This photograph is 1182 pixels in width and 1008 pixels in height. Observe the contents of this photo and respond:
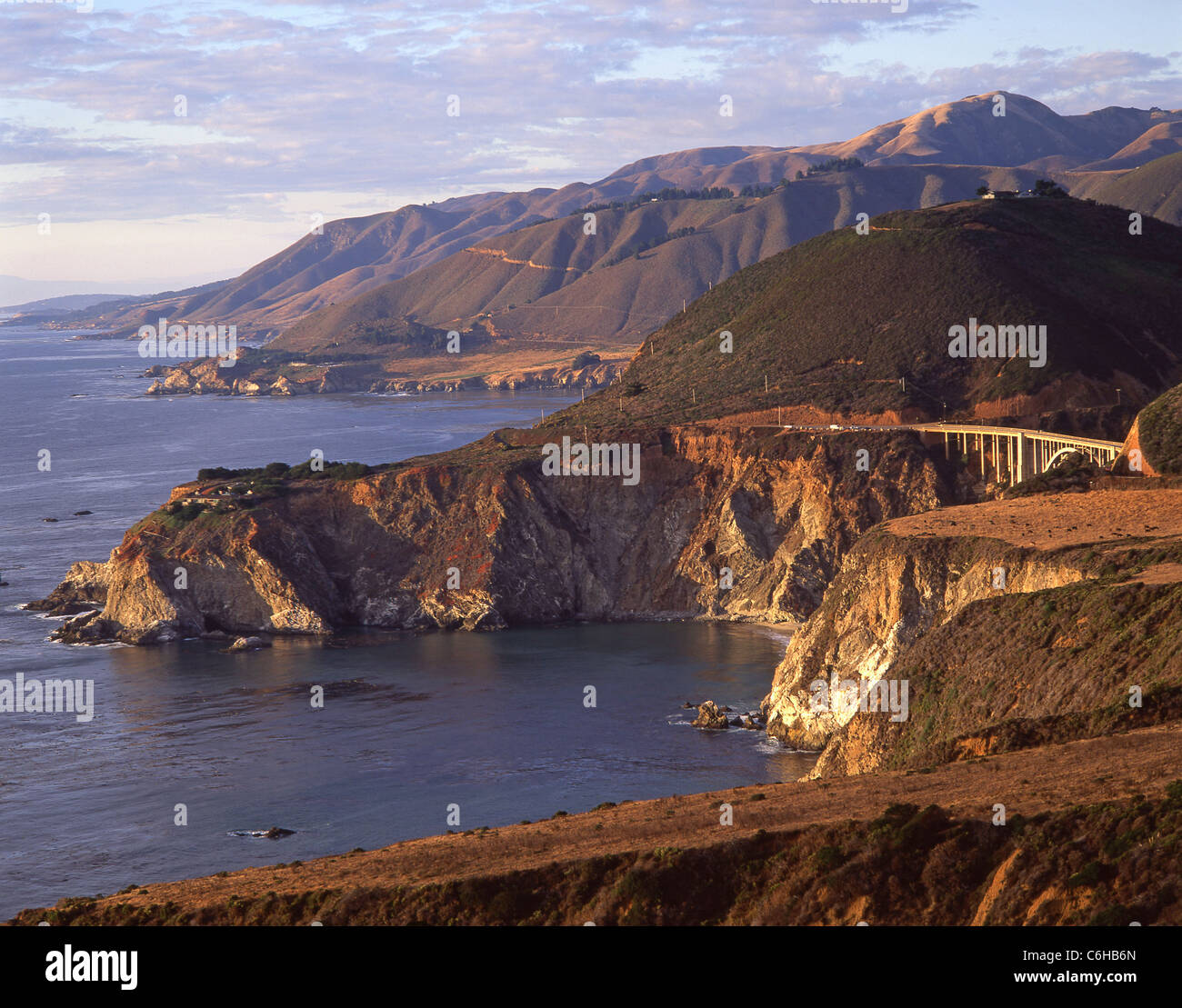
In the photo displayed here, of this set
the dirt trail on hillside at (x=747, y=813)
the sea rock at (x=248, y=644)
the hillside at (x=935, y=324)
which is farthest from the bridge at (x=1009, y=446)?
the dirt trail on hillside at (x=747, y=813)

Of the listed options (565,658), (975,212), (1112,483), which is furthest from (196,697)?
(975,212)

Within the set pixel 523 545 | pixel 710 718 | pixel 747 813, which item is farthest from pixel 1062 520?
pixel 523 545

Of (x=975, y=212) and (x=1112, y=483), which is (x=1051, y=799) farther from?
(x=975, y=212)

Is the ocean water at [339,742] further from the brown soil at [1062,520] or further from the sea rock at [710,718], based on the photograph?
the brown soil at [1062,520]

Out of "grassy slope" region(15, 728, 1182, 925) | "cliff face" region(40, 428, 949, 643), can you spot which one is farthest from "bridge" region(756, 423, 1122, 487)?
"grassy slope" region(15, 728, 1182, 925)

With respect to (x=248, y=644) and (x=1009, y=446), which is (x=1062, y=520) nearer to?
(x=1009, y=446)

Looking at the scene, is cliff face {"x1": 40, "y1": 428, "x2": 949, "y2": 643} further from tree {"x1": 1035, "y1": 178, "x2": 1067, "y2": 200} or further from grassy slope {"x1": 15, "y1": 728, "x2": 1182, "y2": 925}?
tree {"x1": 1035, "y1": 178, "x2": 1067, "y2": 200}
